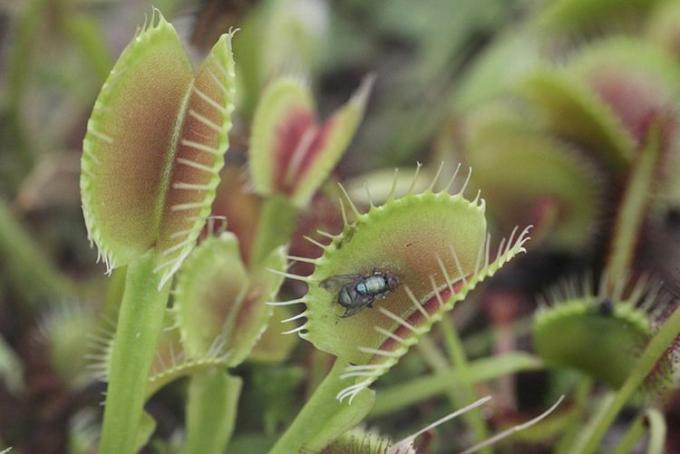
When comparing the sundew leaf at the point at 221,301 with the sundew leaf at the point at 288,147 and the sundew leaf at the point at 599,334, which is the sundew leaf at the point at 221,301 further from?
the sundew leaf at the point at 599,334

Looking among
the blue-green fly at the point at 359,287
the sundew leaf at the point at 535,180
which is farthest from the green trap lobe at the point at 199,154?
the sundew leaf at the point at 535,180

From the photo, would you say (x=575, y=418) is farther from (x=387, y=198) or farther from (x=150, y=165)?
(x=150, y=165)

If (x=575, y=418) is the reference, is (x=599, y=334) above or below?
above

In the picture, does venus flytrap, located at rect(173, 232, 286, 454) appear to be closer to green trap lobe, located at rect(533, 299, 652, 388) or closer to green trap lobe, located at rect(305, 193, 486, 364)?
green trap lobe, located at rect(305, 193, 486, 364)

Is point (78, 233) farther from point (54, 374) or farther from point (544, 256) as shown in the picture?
point (544, 256)

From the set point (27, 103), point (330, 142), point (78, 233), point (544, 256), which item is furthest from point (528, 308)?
point (27, 103)

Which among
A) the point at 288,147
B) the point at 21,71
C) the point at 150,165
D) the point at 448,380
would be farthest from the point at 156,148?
the point at 21,71

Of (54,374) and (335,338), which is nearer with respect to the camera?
(335,338)

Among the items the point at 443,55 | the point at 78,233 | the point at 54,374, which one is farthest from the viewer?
the point at 443,55

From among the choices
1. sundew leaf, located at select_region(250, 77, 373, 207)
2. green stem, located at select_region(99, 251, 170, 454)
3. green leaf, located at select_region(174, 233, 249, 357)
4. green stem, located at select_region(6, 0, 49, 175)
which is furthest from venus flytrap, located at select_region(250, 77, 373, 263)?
green stem, located at select_region(6, 0, 49, 175)
